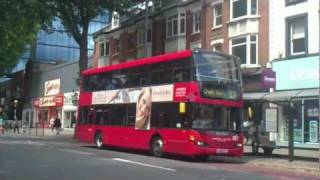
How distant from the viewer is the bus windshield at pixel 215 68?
77.2 feet

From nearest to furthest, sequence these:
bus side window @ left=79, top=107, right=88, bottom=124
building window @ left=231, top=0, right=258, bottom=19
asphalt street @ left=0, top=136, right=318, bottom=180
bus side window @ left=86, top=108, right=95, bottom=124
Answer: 1. asphalt street @ left=0, top=136, right=318, bottom=180
2. bus side window @ left=86, top=108, right=95, bottom=124
3. bus side window @ left=79, top=107, right=88, bottom=124
4. building window @ left=231, top=0, right=258, bottom=19

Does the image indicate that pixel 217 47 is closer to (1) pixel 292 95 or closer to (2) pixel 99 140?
(1) pixel 292 95

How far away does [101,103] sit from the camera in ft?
98.3

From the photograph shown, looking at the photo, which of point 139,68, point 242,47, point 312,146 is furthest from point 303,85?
point 139,68

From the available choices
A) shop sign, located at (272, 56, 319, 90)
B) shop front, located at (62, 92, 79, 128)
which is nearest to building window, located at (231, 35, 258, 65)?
shop sign, located at (272, 56, 319, 90)

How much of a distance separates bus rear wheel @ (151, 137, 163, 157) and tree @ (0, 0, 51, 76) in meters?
10.5

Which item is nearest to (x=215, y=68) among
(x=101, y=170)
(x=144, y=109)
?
(x=144, y=109)

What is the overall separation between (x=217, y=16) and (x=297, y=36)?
7892mm

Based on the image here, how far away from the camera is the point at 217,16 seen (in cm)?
3978

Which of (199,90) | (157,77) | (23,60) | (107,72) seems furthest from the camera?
(23,60)

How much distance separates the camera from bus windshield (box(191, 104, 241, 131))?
2352cm

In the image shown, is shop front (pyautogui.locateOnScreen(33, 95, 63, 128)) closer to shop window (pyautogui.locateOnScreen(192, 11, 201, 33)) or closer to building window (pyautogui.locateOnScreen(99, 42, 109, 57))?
building window (pyautogui.locateOnScreen(99, 42, 109, 57))

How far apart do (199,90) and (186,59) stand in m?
1.37

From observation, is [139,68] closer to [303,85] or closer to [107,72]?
[107,72]
